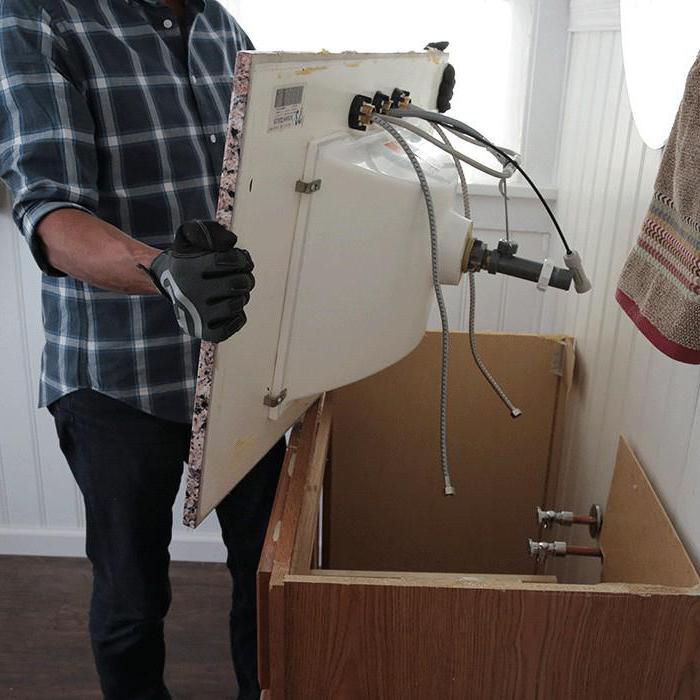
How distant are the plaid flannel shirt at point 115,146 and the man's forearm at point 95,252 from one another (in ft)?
0.07

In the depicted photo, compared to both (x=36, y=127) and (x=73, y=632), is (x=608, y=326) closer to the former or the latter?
(x=36, y=127)

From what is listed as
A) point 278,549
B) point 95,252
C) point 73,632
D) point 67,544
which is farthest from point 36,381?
point 278,549

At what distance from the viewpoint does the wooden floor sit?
1.76 meters

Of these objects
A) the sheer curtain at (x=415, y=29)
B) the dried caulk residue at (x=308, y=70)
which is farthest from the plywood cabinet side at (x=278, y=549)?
the sheer curtain at (x=415, y=29)

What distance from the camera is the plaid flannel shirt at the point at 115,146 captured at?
1.02 meters

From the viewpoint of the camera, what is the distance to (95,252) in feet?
3.17

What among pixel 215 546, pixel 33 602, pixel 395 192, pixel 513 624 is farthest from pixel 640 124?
pixel 33 602

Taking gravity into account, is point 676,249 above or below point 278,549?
above

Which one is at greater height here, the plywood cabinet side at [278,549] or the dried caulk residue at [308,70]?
the dried caulk residue at [308,70]

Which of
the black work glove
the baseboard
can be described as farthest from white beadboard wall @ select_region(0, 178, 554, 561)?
the black work glove

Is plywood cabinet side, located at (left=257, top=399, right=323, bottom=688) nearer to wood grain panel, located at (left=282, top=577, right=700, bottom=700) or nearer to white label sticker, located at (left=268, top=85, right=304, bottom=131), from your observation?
wood grain panel, located at (left=282, top=577, right=700, bottom=700)

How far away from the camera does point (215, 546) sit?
2.21 metres

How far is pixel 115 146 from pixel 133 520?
0.56m

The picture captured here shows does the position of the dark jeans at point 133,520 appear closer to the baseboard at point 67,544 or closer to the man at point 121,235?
the man at point 121,235
